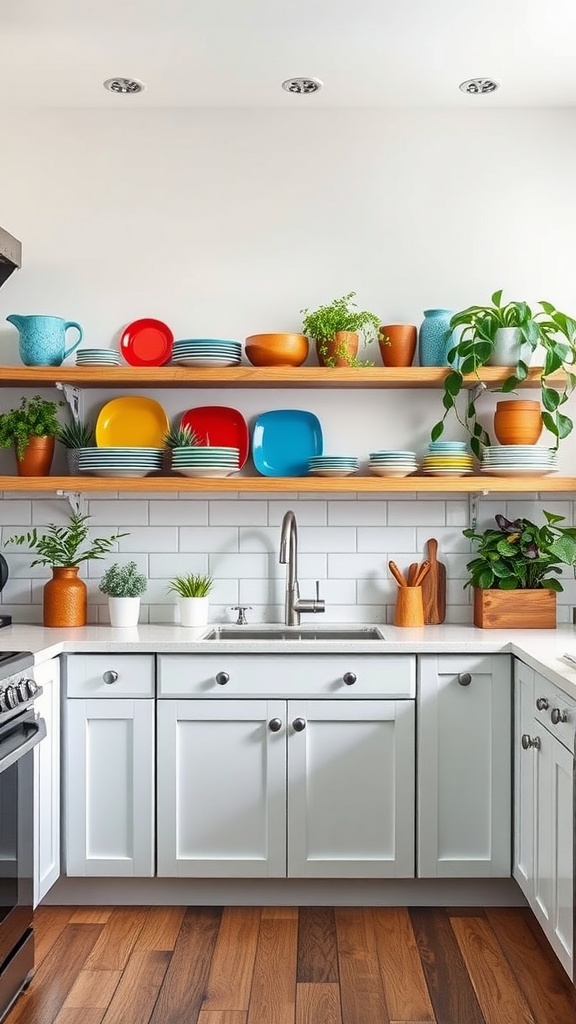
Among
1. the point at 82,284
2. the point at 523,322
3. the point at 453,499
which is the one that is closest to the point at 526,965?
the point at 453,499

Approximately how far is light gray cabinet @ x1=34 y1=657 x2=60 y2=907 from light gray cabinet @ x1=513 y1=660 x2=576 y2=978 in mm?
1414

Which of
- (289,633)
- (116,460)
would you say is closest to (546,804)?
(289,633)

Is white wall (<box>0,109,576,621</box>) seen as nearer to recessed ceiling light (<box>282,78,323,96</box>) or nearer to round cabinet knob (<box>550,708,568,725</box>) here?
recessed ceiling light (<box>282,78,323,96</box>)

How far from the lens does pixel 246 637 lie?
360 cm

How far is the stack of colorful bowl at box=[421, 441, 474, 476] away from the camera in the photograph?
352 cm

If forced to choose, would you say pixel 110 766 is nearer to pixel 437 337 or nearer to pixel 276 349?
pixel 276 349

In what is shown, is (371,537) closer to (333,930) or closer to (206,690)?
(206,690)

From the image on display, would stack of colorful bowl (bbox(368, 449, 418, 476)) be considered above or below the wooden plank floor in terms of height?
above

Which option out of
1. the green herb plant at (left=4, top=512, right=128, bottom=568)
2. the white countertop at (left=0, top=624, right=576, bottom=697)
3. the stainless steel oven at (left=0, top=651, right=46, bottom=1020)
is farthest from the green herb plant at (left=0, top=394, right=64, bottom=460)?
the stainless steel oven at (left=0, top=651, right=46, bottom=1020)

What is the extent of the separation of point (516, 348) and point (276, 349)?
33.0 inches

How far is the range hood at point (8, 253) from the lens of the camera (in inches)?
124

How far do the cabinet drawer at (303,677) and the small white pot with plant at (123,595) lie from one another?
0.39 meters

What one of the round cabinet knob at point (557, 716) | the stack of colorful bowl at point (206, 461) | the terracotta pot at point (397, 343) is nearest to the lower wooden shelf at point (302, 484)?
the stack of colorful bowl at point (206, 461)

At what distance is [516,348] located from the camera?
3496mm
